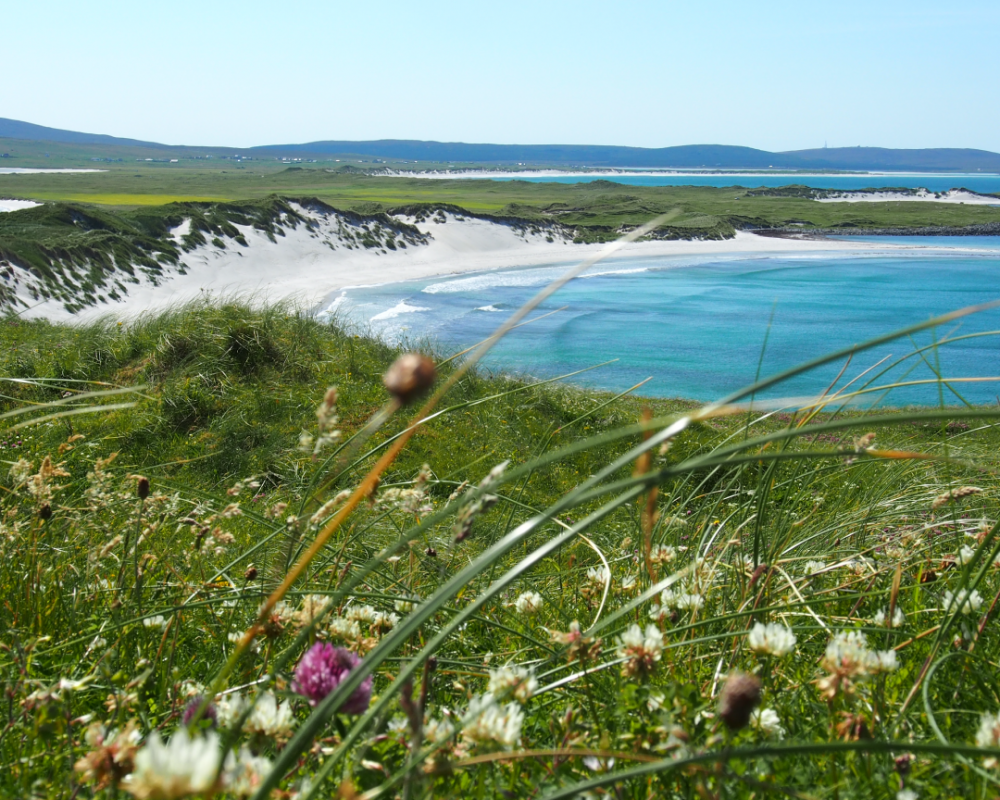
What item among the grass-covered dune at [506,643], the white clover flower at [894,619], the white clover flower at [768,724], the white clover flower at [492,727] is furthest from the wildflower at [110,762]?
the white clover flower at [894,619]

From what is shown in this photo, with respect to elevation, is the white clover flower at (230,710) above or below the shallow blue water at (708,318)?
above

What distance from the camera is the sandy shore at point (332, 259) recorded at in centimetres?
1778

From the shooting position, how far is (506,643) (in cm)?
189

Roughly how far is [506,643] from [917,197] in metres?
97.0

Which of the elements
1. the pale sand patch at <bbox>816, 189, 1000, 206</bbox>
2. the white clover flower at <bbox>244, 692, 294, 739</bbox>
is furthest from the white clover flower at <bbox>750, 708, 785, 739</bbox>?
the pale sand patch at <bbox>816, 189, 1000, 206</bbox>

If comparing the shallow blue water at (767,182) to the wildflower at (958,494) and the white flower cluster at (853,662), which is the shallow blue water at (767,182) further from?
the white flower cluster at (853,662)

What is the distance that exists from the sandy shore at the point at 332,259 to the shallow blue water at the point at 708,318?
148 cm

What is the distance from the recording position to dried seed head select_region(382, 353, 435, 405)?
497 mm

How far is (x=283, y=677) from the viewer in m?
1.33

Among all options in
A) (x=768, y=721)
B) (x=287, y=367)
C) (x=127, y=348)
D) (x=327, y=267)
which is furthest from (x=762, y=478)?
(x=327, y=267)

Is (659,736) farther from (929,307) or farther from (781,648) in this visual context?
(929,307)

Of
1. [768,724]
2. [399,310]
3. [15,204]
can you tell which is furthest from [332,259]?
[768,724]

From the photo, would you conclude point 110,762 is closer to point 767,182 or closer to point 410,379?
point 410,379

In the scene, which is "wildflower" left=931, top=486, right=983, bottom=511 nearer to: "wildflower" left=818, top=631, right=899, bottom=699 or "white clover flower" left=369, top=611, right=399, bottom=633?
"wildflower" left=818, top=631, right=899, bottom=699
